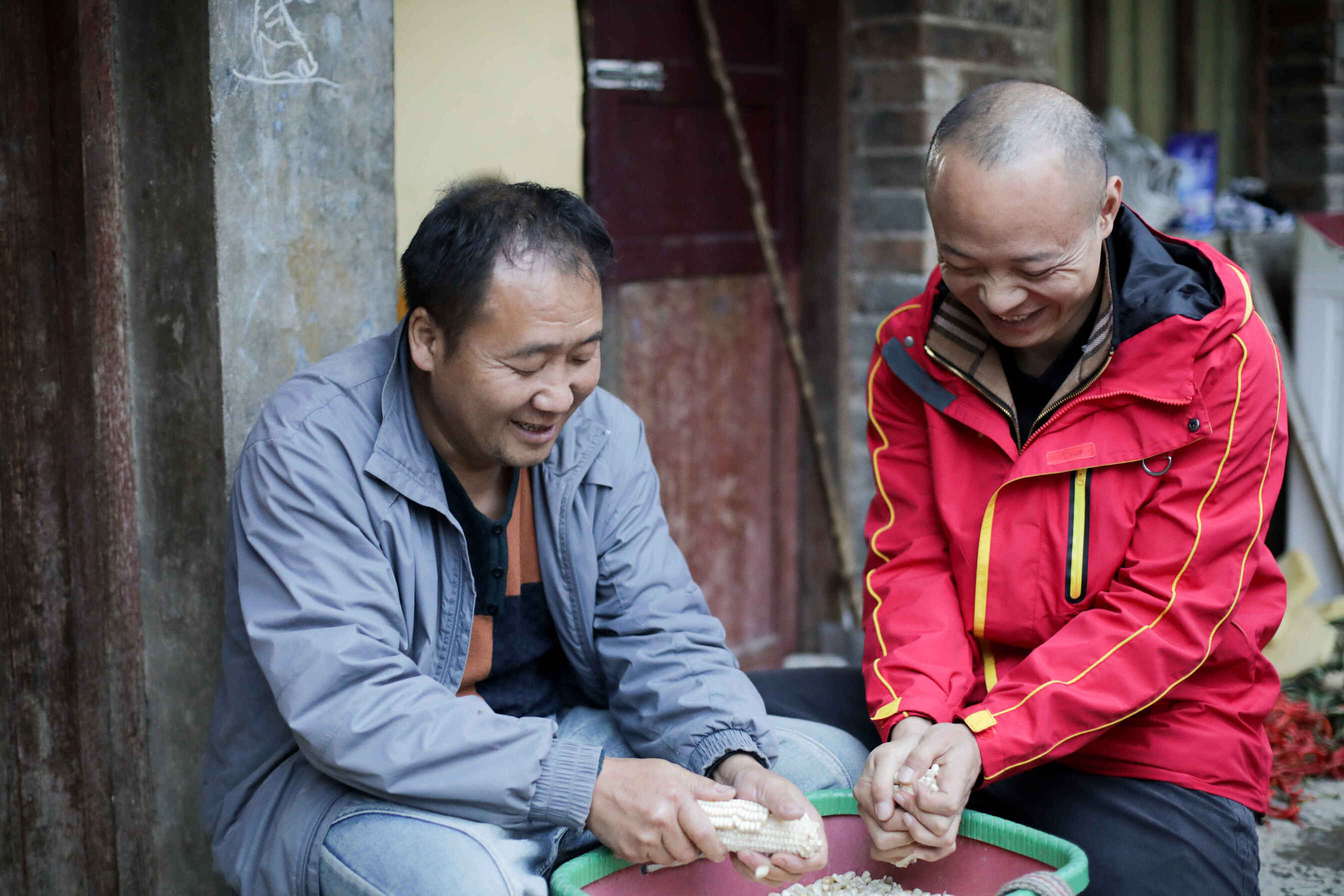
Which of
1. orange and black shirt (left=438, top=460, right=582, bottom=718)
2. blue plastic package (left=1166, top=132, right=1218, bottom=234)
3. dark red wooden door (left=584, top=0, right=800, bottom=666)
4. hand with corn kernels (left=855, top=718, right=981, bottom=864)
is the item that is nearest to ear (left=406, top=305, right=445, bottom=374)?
orange and black shirt (left=438, top=460, right=582, bottom=718)

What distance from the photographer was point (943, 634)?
2.30 metres

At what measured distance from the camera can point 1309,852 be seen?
120 inches

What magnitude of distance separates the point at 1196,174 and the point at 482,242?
13.5 feet

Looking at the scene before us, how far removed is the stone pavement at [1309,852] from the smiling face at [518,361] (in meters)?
1.94

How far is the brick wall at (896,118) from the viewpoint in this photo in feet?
13.4

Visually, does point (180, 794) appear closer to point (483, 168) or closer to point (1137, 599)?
point (483, 168)

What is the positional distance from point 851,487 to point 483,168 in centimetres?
183

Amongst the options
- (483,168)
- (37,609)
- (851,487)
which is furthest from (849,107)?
(37,609)

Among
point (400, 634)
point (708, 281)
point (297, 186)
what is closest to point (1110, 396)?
point (400, 634)

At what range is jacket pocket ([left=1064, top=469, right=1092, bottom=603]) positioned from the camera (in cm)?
220

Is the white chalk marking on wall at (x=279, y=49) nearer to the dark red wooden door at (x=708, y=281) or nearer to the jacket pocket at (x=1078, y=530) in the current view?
the dark red wooden door at (x=708, y=281)

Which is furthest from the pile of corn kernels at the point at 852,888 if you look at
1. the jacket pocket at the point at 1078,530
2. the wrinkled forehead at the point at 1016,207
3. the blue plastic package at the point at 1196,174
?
the blue plastic package at the point at 1196,174

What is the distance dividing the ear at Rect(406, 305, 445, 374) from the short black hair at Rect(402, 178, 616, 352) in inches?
0.6

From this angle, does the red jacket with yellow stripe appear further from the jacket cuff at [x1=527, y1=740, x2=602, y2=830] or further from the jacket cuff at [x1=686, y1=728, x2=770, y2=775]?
the jacket cuff at [x1=527, y1=740, x2=602, y2=830]
